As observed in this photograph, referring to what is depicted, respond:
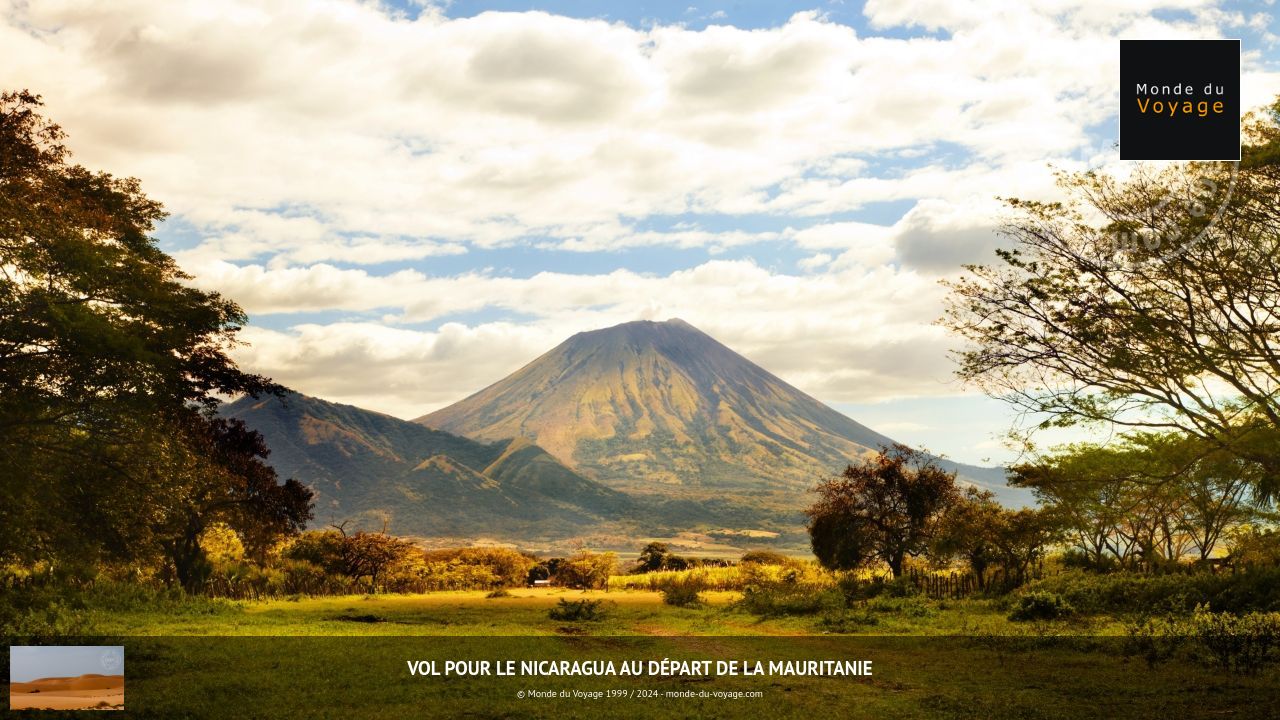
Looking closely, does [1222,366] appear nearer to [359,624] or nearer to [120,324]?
[359,624]

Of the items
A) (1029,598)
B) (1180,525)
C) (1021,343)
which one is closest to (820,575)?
(1180,525)

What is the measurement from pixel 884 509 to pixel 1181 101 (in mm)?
17976

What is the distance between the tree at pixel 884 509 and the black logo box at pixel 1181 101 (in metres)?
16.1

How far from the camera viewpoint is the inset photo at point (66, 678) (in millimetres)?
10398

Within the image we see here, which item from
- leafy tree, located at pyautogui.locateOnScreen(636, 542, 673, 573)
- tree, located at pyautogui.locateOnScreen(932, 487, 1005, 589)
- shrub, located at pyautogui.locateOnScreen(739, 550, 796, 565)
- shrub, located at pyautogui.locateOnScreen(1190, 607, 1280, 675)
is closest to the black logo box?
shrub, located at pyautogui.locateOnScreen(1190, 607, 1280, 675)

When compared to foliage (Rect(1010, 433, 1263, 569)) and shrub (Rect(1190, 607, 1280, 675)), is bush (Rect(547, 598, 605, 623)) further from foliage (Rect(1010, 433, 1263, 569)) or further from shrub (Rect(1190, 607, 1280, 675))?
shrub (Rect(1190, 607, 1280, 675))

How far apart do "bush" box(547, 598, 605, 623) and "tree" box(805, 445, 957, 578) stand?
418 inches

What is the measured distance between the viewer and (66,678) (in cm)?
1128

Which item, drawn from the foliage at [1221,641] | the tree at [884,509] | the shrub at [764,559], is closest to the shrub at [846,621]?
the foliage at [1221,641]

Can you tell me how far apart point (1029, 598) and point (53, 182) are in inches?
971

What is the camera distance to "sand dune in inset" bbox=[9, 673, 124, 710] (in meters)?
10.3

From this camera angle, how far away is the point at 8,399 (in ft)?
59.1

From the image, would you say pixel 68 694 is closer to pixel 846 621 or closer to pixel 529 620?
pixel 529 620

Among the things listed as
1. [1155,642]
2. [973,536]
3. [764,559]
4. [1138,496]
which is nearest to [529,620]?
[973,536]
